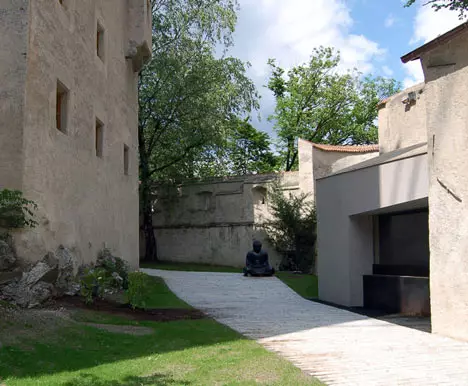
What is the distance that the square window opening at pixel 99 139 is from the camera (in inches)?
640

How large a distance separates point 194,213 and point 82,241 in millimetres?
18963

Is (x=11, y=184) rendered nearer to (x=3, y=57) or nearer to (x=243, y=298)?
(x=3, y=57)

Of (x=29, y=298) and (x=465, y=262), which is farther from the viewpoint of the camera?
(x=29, y=298)

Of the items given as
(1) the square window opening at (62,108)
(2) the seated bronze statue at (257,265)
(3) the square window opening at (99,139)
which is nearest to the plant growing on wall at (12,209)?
(1) the square window opening at (62,108)

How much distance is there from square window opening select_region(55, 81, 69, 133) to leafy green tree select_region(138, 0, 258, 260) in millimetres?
14215

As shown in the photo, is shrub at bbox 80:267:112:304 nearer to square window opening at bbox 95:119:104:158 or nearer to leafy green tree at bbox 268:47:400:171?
square window opening at bbox 95:119:104:158

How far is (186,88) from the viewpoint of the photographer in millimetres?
27594

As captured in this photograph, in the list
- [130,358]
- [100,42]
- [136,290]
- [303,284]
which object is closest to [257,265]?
[303,284]

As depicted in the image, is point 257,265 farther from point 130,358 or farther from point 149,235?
point 130,358

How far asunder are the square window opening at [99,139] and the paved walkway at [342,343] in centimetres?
495

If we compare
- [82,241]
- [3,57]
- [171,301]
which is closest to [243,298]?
[171,301]

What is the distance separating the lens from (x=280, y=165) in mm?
43188

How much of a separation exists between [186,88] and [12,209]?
60.5 feet

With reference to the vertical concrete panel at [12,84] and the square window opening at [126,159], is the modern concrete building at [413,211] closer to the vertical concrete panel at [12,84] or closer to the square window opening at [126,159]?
the vertical concrete panel at [12,84]
